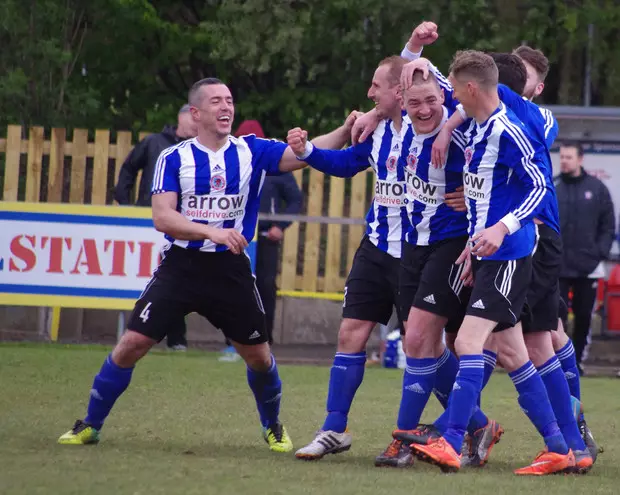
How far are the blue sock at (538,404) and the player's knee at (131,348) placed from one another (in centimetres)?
196

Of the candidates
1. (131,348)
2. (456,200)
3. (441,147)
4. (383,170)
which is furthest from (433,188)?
(131,348)

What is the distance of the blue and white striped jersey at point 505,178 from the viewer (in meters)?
6.93

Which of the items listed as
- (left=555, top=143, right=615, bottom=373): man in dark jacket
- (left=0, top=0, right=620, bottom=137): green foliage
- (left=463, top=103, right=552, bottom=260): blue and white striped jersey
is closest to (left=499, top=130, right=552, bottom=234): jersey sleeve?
(left=463, top=103, right=552, bottom=260): blue and white striped jersey

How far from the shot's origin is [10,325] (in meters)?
15.0

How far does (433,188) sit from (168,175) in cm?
142

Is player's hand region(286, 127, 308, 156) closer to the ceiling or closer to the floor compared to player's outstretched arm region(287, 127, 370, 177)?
closer to the ceiling

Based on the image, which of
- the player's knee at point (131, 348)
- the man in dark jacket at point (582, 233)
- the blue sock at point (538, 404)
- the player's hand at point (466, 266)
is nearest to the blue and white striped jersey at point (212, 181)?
the player's knee at point (131, 348)

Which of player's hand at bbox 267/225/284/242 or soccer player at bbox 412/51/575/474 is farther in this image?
player's hand at bbox 267/225/284/242

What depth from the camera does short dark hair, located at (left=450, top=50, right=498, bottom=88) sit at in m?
6.96

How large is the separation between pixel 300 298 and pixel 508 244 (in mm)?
8793

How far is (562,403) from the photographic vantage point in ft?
24.3

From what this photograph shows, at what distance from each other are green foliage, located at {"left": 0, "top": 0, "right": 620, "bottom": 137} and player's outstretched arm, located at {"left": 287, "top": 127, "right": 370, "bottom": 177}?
Result: 9196 mm

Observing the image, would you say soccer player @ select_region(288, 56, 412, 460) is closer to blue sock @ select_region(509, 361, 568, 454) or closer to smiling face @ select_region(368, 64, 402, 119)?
smiling face @ select_region(368, 64, 402, 119)

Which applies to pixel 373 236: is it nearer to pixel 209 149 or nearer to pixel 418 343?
pixel 418 343
